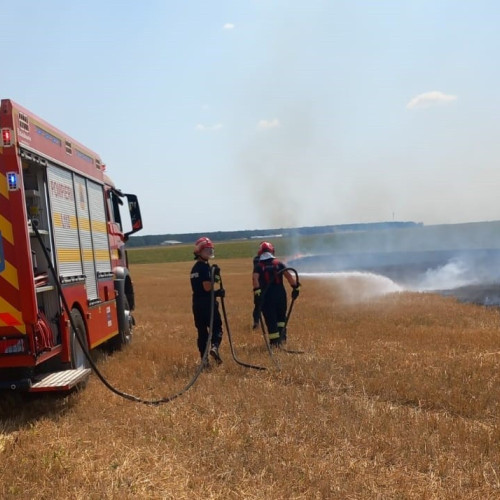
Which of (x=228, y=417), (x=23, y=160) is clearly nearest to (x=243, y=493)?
(x=228, y=417)

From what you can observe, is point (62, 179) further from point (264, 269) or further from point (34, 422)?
point (264, 269)

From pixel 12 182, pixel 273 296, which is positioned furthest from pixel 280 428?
pixel 273 296

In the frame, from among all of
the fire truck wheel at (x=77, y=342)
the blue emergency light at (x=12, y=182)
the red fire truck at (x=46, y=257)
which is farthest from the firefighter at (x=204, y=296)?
the blue emergency light at (x=12, y=182)

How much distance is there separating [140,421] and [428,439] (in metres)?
2.58

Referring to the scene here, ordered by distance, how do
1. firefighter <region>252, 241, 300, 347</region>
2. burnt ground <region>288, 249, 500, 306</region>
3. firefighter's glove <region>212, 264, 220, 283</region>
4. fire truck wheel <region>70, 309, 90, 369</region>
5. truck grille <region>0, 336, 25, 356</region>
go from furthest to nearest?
burnt ground <region>288, 249, 500, 306</region> < firefighter <region>252, 241, 300, 347</region> < firefighter's glove <region>212, 264, 220, 283</region> < fire truck wheel <region>70, 309, 90, 369</region> < truck grille <region>0, 336, 25, 356</region>

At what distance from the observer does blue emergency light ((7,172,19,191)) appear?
5.64 meters

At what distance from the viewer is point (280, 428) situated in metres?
5.35

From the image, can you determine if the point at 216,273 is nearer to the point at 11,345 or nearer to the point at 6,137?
the point at 11,345

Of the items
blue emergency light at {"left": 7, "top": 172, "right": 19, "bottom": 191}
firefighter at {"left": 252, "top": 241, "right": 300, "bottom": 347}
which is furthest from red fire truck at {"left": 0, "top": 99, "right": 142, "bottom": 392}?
firefighter at {"left": 252, "top": 241, "right": 300, "bottom": 347}

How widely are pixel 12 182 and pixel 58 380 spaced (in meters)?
1.98

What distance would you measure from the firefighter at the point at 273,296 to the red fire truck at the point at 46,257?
2.51 meters

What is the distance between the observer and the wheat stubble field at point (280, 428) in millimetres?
4215

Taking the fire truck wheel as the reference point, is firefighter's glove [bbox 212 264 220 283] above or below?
above

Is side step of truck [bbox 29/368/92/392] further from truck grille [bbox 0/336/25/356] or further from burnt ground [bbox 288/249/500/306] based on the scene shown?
burnt ground [bbox 288/249/500/306]
